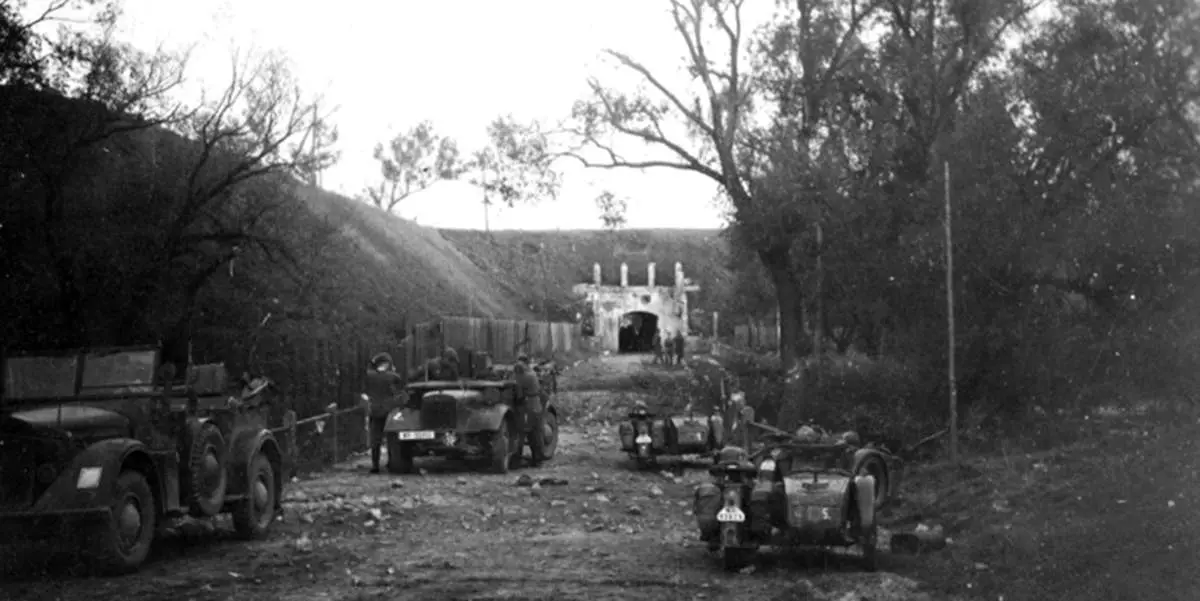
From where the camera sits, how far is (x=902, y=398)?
21.0 meters

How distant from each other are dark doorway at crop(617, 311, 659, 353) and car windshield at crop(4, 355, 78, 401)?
78190mm

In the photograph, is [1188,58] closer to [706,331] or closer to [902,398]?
[902,398]

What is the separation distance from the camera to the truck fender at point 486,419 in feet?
62.8

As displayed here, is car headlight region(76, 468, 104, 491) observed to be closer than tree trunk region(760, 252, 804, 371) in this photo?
Yes

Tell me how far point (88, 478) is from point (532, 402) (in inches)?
431

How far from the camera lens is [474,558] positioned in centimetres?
1097

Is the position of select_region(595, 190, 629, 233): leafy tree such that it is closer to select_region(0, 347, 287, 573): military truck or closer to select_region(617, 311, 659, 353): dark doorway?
select_region(0, 347, 287, 573): military truck

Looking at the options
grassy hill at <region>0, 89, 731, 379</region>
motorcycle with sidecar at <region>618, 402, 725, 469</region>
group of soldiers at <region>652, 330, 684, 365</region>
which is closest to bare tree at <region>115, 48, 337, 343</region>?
grassy hill at <region>0, 89, 731, 379</region>

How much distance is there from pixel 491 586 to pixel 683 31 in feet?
83.3

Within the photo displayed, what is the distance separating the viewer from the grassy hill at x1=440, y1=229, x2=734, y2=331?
8025 cm

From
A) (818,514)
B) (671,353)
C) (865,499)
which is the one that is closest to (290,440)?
(818,514)

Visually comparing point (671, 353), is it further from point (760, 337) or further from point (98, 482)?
point (98, 482)

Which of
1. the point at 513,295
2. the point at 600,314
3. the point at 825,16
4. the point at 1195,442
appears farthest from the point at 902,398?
the point at 600,314

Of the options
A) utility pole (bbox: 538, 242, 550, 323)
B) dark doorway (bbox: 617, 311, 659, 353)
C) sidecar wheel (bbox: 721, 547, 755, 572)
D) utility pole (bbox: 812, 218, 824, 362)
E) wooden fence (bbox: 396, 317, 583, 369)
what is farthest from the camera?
dark doorway (bbox: 617, 311, 659, 353)
